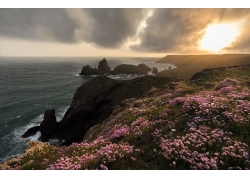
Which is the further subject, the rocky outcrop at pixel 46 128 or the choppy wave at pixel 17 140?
the rocky outcrop at pixel 46 128

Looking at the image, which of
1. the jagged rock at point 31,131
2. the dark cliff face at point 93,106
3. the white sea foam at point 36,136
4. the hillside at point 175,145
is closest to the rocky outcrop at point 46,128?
the jagged rock at point 31,131

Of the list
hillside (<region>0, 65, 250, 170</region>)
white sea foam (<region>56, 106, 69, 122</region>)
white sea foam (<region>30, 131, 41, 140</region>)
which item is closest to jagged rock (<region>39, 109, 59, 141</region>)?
white sea foam (<region>30, 131, 41, 140</region>)

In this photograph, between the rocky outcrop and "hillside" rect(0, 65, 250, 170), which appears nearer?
"hillside" rect(0, 65, 250, 170)

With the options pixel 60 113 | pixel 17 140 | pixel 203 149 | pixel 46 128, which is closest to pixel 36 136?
pixel 46 128

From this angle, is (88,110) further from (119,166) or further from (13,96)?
(13,96)

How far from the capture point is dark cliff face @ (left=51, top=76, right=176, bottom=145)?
45.8 meters

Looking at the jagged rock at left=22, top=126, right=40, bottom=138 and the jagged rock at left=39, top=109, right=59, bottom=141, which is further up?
the jagged rock at left=39, top=109, right=59, bottom=141

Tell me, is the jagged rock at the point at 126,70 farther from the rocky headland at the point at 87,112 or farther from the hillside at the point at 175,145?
the hillside at the point at 175,145

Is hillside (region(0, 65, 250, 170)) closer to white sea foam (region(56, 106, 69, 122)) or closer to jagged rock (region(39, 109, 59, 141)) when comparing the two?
jagged rock (region(39, 109, 59, 141))

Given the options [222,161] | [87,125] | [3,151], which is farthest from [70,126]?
[222,161]

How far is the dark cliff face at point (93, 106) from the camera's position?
4578cm

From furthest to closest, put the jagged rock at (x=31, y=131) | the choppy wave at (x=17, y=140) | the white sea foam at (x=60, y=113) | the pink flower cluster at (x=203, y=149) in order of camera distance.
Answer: the white sea foam at (x=60, y=113)
the jagged rock at (x=31, y=131)
the choppy wave at (x=17, y=140)
the pink flower cluster at (x=203, y=149)

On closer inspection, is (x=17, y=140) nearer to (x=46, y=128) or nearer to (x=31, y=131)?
(x=31, y=131)

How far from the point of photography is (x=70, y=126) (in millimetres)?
49938
